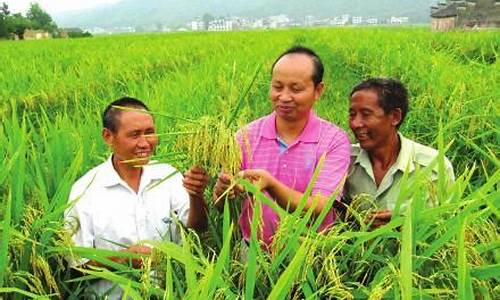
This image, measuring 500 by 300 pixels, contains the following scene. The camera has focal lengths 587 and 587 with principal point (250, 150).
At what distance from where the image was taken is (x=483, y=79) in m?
4.35

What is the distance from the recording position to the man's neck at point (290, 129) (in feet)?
7.02

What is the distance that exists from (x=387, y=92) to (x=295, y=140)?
532 millimetres

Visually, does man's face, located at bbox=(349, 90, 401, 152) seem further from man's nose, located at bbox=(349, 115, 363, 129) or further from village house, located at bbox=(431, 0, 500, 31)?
village house, located at bbox=(431, 0, 500, 31)

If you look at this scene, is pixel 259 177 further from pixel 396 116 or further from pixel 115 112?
pixel 396 116

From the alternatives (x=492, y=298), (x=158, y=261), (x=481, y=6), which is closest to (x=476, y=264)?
(x=492, y=298)

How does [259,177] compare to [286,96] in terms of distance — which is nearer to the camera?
[259,177]

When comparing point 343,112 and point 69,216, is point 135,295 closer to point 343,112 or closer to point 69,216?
point 69,216

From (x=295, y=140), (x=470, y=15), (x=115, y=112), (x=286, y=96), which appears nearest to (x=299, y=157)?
(x=295, y=140)

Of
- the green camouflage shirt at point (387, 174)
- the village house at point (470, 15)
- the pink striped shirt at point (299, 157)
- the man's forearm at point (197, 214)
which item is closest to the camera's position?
the man's forearm at point (197, 214)

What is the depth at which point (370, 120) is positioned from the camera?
238cm

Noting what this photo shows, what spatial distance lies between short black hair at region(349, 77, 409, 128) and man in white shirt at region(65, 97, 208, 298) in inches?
34.3

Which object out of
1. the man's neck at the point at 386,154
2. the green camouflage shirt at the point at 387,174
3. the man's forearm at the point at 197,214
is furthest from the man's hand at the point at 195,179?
the man's neck at the point at 386,154

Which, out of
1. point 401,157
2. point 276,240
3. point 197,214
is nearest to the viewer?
point 276,240

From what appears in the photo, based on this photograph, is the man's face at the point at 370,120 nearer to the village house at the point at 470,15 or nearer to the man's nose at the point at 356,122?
the man's nose at the point at 356,122
